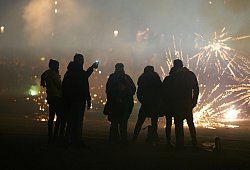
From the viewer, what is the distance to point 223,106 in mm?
49906

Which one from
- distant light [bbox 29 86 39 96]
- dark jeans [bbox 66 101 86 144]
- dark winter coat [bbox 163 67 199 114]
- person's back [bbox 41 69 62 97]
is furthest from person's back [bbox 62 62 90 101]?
distant light [bbox 29 86 39 96]

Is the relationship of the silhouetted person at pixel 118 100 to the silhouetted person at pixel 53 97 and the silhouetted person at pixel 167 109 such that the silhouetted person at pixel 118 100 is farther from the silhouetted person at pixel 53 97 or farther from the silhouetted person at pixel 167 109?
the silhouetted person at pixel 53 97

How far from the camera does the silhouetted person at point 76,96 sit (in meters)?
8.38

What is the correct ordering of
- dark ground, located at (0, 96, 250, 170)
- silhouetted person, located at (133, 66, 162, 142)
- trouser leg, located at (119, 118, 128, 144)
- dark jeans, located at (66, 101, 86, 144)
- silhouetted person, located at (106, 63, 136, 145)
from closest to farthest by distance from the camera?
dark ground, located at (0, 96, 250, 170) < dark jeans, located at (66, 101, 86, 144) < trouser leg, located at (119, 118, 128, 144) < silhouetted person, located at (106, 63, 136, 145) < silhouetted person, located at (133, 66, 162, 142)

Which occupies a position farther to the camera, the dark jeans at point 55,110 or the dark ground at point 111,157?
the dark jeans at point 55,110

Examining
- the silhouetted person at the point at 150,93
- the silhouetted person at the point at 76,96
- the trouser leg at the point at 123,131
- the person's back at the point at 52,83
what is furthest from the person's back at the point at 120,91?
the person's back at the point at 52,83

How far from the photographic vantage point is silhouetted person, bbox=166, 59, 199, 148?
27.6 feet

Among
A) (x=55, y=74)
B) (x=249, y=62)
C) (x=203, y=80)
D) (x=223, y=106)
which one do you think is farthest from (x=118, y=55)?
(x=55, y=74)

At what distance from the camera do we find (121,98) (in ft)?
30.8

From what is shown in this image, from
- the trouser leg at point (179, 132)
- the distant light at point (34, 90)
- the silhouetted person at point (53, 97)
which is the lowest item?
the trouser leg at point (179, 132)

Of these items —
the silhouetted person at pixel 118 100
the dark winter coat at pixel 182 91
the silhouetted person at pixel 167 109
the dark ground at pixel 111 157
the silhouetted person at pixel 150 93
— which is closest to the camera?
the dark ground at pixel 111 157

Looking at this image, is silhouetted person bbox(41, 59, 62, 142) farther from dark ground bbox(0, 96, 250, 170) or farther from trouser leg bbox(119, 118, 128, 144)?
trouser leg bbox(119, 118, 128, 144)

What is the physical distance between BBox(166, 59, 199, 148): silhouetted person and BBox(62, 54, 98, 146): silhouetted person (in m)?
1.82

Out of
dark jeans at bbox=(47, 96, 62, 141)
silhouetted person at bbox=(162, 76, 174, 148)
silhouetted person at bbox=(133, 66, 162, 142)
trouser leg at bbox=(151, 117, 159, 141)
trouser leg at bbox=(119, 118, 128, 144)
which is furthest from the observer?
silhouetted person at bbox=(133, 66, 162, 142)
